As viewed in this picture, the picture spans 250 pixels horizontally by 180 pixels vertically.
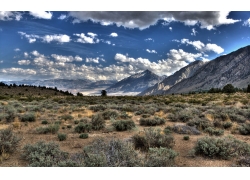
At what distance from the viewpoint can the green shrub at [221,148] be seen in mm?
7301

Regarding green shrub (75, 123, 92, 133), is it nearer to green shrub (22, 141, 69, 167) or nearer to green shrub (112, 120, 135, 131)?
green shrub (112, 120, 135, 131)

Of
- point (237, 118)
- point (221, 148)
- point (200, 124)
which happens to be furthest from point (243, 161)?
point (237, 118)

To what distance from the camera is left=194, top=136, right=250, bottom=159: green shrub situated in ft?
24.0

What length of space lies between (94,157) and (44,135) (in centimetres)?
612

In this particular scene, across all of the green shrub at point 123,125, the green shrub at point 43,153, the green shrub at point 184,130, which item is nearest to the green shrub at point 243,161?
the green shrub at point 184,130

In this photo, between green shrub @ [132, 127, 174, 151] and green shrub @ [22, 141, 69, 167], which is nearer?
green shrub @ [22, 141, 69, 167]

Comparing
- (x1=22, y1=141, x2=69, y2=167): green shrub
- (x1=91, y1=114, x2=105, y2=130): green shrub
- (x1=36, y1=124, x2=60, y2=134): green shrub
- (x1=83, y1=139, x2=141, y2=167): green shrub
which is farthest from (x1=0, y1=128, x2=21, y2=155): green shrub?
(x1=91, y1=114, x2=105, y2=130): green shrub

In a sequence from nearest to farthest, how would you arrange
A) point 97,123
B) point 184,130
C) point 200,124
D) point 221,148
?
point 221,148 < point 184,130 < point 97,123 < point 200,124

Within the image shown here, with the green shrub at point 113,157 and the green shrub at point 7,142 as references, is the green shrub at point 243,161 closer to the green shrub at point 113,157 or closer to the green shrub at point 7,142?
the green shrub at point 113,157

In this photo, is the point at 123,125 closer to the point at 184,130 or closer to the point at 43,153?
the point at 184,130

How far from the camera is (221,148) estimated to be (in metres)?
7.36

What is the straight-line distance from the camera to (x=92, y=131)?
11773 millimetres
